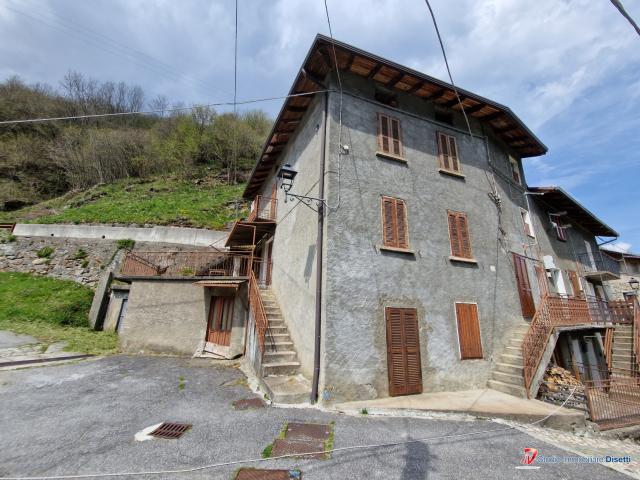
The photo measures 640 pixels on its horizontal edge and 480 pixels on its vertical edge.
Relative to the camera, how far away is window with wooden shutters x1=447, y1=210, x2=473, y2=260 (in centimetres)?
889

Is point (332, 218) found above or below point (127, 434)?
above

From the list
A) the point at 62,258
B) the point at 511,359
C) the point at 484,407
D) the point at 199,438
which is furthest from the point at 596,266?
the point at 62,258

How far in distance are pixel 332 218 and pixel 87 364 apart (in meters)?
8.85

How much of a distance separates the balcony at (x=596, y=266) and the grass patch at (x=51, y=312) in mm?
24097

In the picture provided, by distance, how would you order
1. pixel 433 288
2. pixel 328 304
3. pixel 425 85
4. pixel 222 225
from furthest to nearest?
pixel 222 225 < pixel 425 85 < pixel 433 288 < pixel 328 304

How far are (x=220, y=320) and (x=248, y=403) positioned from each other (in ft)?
18.5

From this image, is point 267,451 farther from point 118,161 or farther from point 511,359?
point 118,161

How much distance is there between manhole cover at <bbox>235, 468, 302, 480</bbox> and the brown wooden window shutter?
6004mm

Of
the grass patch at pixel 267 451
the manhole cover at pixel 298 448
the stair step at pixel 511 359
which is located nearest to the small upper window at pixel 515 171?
the stair step at pixel 511 359

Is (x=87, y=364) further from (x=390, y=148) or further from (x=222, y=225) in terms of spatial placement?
(x=222, y=225)

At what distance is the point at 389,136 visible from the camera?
354 inches

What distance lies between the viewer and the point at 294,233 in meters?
9.70

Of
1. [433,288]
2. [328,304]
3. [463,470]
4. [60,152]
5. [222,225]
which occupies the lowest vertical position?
[463,470]

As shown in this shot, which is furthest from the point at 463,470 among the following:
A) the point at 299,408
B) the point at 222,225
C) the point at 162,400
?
the point at 222,225
